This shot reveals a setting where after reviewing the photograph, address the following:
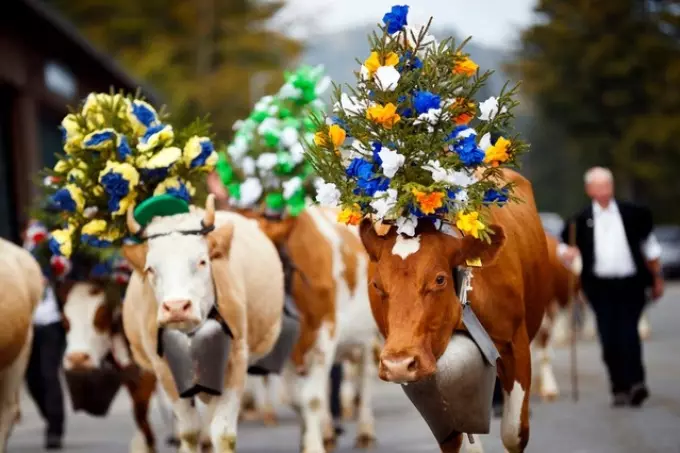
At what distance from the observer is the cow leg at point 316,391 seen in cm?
1234

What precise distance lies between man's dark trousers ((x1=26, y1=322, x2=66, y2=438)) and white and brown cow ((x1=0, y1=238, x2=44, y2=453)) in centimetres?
232

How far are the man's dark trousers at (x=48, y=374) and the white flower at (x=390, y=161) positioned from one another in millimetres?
7074

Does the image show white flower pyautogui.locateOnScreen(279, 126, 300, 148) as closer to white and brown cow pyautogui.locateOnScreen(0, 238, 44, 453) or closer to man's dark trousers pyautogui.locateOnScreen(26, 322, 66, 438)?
white and brown cow pyautogui.locateOnScreen(0, 238, 44, 453)

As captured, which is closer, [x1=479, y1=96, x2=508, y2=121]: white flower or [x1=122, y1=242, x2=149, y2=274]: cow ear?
[x1=479, y1=96, x2=508, y2=121]: white flower

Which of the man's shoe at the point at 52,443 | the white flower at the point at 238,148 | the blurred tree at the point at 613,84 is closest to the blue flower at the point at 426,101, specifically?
the white flower at the point at 238,148

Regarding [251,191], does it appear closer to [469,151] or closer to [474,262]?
[474,262]

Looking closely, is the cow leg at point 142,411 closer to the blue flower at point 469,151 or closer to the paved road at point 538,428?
the paved road at point 538,428

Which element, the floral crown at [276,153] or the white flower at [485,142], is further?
the floral crown at [276,153]

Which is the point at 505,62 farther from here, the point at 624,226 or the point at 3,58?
the point at 624,226

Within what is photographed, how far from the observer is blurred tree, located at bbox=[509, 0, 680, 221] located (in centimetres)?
5091

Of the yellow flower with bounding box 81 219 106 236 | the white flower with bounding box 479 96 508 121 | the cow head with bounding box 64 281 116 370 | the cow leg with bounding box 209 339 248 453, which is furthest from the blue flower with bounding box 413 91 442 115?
the cow head with bounding box 64 281 116 370

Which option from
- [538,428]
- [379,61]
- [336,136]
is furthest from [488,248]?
[538,428]

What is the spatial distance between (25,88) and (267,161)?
44.0 ft

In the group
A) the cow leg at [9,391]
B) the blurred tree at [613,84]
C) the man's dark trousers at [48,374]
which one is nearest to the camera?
the cow leg at [9,391]
